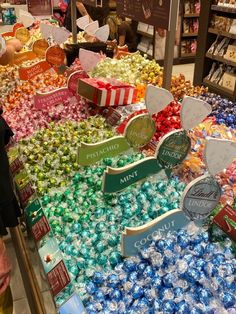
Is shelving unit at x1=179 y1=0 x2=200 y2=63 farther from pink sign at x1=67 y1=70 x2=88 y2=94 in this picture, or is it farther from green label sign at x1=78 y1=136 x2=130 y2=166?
green label sign at x1=78 y1=136 x2=130 y2=166

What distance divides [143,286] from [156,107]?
773 millimetres

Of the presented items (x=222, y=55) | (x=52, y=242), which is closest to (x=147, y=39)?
(x=222, y=55)

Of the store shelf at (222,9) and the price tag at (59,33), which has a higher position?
the price tag at (59,33)

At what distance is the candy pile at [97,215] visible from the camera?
49.4 inches

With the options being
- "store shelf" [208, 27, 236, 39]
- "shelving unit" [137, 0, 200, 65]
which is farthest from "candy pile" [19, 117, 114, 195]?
"shelving unit" [137, 0, 200, 65]

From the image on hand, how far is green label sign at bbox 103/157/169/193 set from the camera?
1.36 meters

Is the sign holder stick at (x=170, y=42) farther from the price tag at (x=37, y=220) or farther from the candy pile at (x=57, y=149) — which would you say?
the price tag at (x=37, y=220)

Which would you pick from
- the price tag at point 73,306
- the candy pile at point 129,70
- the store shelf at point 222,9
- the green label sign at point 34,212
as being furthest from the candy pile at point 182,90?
the store shelf at point 222,9

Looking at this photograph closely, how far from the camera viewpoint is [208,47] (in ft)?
19.0

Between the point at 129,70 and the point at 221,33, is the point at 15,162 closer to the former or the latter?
the point at 129,70

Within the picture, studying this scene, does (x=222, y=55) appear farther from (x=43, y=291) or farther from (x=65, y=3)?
(x=43, y=291)

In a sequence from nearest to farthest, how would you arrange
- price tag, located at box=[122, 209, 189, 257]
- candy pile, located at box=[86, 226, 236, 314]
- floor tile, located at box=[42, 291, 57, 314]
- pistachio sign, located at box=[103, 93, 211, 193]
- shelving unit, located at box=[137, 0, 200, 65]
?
candy pile, located at box=[86, 226, 236, 314] < price tag, located at box=[122, 209, 189, 257] < pistachio sign, located at box=[103, 93, 211, 193] < floor tile, located at box=[42, 291, 57, 314] < shelving unit, located at box=[137, 0, 200, 65]

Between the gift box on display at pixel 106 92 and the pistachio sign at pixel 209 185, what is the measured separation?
44.2 inches

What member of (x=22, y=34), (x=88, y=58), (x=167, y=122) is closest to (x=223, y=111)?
(x=167, y=122)
